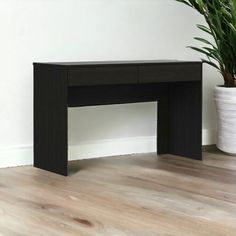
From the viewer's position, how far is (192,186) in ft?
9.29

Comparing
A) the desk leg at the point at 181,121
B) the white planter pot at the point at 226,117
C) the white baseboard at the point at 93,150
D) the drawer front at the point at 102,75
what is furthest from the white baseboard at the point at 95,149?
the drawer front at the point at 102,75

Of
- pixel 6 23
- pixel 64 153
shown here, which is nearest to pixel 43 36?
pixel 6 23

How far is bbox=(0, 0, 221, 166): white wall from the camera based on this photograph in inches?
128

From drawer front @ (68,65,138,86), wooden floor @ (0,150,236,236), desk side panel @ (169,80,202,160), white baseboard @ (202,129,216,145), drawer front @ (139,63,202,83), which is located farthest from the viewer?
white baseboard @ (202,129,216,145)

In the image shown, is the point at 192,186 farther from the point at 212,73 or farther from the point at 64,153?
the point at 212,73

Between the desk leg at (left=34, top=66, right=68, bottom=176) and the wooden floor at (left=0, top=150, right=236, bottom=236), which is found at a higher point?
the desk leg at (left=34, top=66, right=68, bottom=176)

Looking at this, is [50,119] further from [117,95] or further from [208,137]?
[208,137]

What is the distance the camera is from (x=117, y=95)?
3.45 metres

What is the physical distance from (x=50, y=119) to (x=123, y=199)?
0.75 metres

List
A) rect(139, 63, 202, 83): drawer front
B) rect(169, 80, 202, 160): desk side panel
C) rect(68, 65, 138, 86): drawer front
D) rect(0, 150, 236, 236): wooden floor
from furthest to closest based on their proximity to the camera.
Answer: rect(169, 80, 202, 160): desk side panel → rect(139, 63, 202, 83): drawer front → rect(68, 65, 138, 86): drawer front → rect(0, 150, 236, 236): wooden floor

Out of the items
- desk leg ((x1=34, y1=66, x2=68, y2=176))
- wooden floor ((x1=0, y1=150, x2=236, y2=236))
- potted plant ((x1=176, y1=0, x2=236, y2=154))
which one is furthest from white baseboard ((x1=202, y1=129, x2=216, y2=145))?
desk leg ((x1=34, y1=66, x2=68, y2=176))

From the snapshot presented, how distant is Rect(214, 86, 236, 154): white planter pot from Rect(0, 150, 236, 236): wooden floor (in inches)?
7.1

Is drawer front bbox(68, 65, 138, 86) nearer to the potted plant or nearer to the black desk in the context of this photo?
the black desk

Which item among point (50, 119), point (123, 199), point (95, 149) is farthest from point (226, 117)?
point (123, 199)
